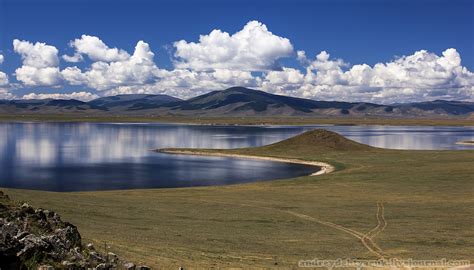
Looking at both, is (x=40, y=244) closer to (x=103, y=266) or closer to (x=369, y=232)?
(x=103, y=266)

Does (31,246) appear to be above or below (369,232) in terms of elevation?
above

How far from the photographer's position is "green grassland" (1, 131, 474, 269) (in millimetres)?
26734

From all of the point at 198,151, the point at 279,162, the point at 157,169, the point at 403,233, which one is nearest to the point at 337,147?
the point at 279,162

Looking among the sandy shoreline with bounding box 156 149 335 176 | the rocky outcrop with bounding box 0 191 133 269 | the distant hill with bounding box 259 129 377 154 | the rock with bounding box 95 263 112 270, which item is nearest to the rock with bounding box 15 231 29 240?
the rocky outcrop with bounding box 0 191 133 269

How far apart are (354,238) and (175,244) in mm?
12008

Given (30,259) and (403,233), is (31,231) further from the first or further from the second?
(403,233)

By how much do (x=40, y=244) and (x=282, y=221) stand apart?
24103 mm

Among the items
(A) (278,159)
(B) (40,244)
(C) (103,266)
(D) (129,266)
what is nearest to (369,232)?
(D) (129,266)

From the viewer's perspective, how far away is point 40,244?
16.9m

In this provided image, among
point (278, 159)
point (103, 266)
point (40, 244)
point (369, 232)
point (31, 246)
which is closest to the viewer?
point (31, 246)

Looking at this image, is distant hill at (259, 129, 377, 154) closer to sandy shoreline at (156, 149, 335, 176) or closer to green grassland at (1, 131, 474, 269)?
sandy shoreline at (156, 149, 335, 176)

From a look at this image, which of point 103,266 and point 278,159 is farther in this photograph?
point 278,159

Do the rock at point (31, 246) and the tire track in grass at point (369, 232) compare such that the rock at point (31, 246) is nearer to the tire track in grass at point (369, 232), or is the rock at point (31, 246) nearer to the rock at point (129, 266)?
the rock at point (129, 266)

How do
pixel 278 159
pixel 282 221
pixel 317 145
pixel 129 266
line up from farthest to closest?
pixel 317 145
pixel 278 159
pixel 282 221
pixel 129 266
